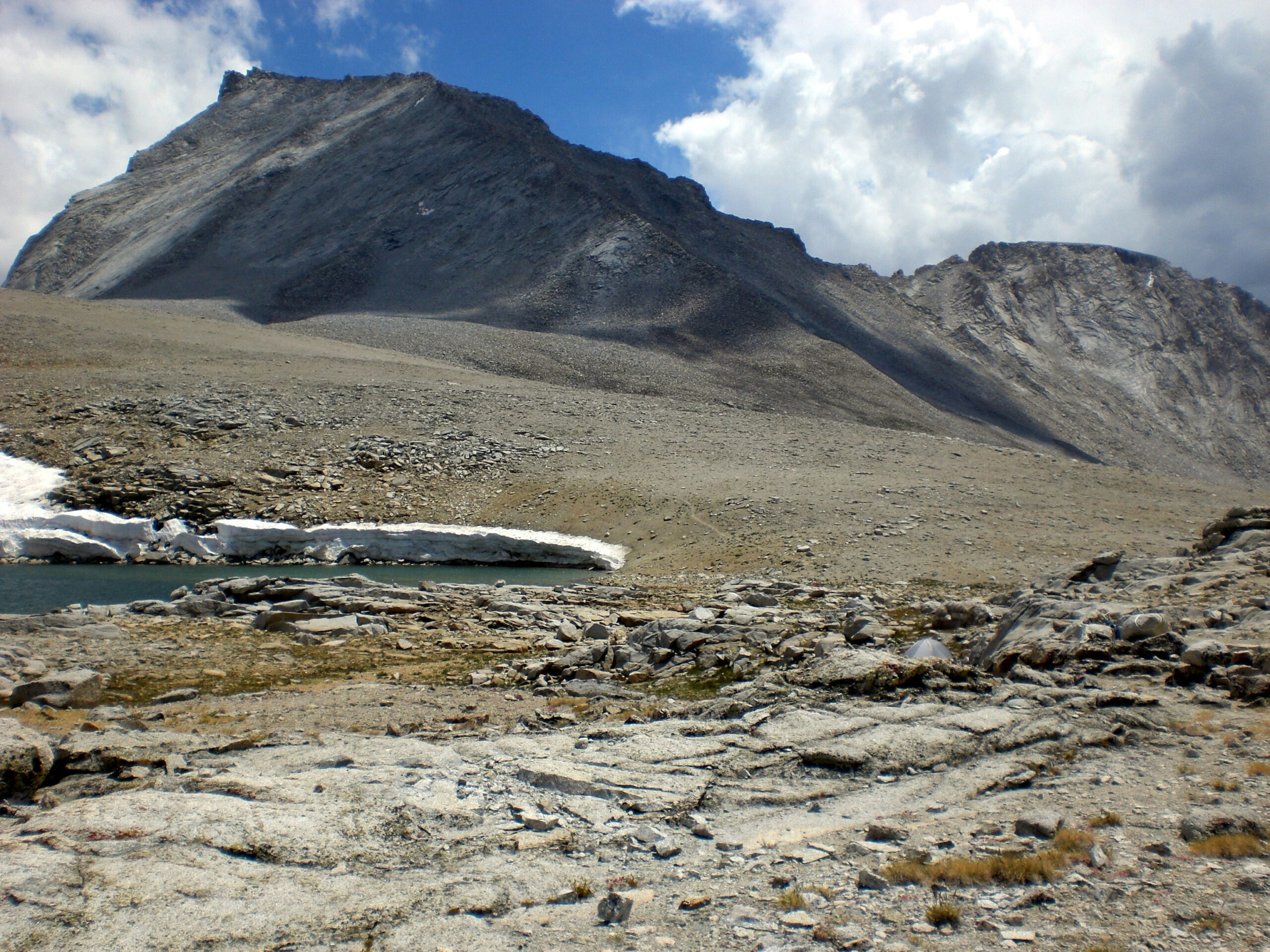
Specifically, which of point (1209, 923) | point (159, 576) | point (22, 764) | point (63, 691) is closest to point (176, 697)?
point (63, 691)

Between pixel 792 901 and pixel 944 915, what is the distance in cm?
91

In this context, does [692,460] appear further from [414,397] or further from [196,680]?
[196,680]

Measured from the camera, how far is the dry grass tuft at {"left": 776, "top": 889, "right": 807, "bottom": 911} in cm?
535

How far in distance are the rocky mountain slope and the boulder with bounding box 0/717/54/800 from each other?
55024mm

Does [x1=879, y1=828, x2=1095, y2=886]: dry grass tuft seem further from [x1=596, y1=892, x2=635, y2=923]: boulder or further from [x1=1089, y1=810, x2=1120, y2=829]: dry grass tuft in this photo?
[x1=596, y1=892, x2=635, y2=923]: boulder

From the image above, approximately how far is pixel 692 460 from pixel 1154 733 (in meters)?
28.2

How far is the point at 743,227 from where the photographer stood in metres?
107

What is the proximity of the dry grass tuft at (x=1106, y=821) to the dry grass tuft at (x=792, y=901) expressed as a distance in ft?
7.46

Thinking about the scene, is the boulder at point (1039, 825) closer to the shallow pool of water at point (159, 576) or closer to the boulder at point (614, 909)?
the boulder at point (614, 909)

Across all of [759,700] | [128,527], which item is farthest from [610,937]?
[128,527]

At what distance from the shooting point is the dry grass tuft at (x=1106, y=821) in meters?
6.05

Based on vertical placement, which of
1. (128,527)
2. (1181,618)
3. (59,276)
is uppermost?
(59,276)

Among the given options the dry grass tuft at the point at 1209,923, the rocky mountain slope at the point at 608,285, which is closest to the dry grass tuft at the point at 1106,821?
the dry grass tuft at the point at 1209,923

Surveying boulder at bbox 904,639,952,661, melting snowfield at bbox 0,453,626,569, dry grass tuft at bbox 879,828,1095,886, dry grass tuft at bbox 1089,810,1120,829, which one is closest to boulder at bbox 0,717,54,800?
dry grass tuft at bbox 879,828,1095,886
